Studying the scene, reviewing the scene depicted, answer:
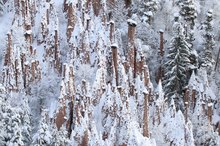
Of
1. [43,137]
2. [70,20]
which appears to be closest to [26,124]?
[43,137]

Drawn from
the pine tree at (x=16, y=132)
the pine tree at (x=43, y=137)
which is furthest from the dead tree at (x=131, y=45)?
the pine tree at (x=43, y=137)

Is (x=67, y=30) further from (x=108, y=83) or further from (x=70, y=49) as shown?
(x=108, y=83)

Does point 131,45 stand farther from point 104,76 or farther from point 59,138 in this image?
point 59,138

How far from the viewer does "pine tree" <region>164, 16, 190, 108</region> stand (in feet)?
190

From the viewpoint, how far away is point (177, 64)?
58375mm

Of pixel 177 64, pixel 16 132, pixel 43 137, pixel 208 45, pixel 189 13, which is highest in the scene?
pixel 189 13

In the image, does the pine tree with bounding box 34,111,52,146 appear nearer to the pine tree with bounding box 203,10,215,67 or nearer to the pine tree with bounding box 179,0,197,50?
the pine tree with bounding box 203,10,215,67

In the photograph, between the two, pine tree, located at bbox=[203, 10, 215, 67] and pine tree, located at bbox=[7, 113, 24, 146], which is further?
pine tree, located at bbox=[203, 10, 215, 67]

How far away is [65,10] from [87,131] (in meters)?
22.4

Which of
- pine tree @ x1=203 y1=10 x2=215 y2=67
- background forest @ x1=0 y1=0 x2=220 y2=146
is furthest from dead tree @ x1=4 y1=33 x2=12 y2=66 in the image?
pine tree @ x1=203 y1=10 x2=215 y2=67

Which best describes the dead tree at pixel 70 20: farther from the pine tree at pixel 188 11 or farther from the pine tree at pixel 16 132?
the pine tree at pixel 16 132

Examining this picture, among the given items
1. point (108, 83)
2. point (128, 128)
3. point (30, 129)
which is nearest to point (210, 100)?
point (108, 83)

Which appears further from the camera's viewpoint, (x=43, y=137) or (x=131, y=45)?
(x=131, y=45)

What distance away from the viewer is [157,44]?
213 ft
